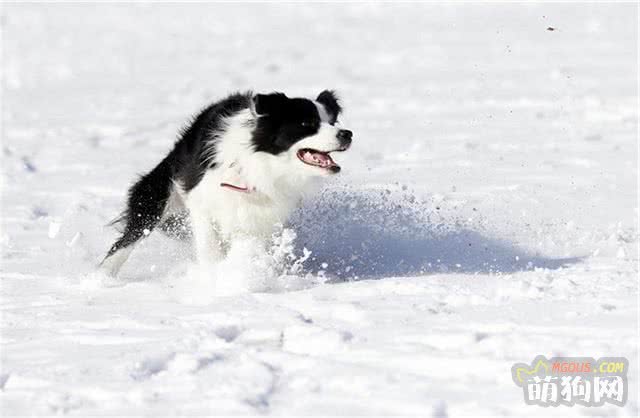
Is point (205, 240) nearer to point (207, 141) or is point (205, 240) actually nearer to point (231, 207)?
point (231, 207)

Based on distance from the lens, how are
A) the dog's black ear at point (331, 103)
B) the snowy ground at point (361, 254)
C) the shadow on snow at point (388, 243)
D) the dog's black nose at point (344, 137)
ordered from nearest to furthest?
the snowy ground at point (361, 254) → the dog's black nose at point (344, 137) → the dog's black ear at point (331, 103) → the shadow on snow at point (388, 243)

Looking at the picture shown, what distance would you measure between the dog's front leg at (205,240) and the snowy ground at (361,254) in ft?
0.44

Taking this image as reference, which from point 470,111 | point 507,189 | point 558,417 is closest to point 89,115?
point 470,111

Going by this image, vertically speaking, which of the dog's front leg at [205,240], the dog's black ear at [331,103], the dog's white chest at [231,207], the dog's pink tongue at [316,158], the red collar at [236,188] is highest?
the dog's black ear at [331,103]

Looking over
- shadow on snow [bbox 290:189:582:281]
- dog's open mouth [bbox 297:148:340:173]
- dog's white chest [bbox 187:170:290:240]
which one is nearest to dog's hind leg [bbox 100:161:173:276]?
dog's white chest [bbox 187:170:290:240]

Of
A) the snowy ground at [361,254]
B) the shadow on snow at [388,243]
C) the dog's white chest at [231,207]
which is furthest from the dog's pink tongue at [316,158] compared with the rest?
the shadow on snow at [388,243]

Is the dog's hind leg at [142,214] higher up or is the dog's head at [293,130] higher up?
the dog's head at [293,130]

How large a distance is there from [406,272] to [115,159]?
16.8 feet

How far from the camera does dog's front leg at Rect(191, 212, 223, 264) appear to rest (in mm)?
5539

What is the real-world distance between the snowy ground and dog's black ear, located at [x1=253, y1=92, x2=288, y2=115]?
Answer: 0.72 metres

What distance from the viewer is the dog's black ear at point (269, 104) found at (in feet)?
17.6

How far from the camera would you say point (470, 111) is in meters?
11.4

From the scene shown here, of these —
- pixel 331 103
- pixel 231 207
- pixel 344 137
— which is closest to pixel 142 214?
pixel 231 207

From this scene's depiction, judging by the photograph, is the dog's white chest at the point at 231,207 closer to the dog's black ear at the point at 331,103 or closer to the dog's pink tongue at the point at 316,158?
the dog's pink tongue at the point at 316,158
